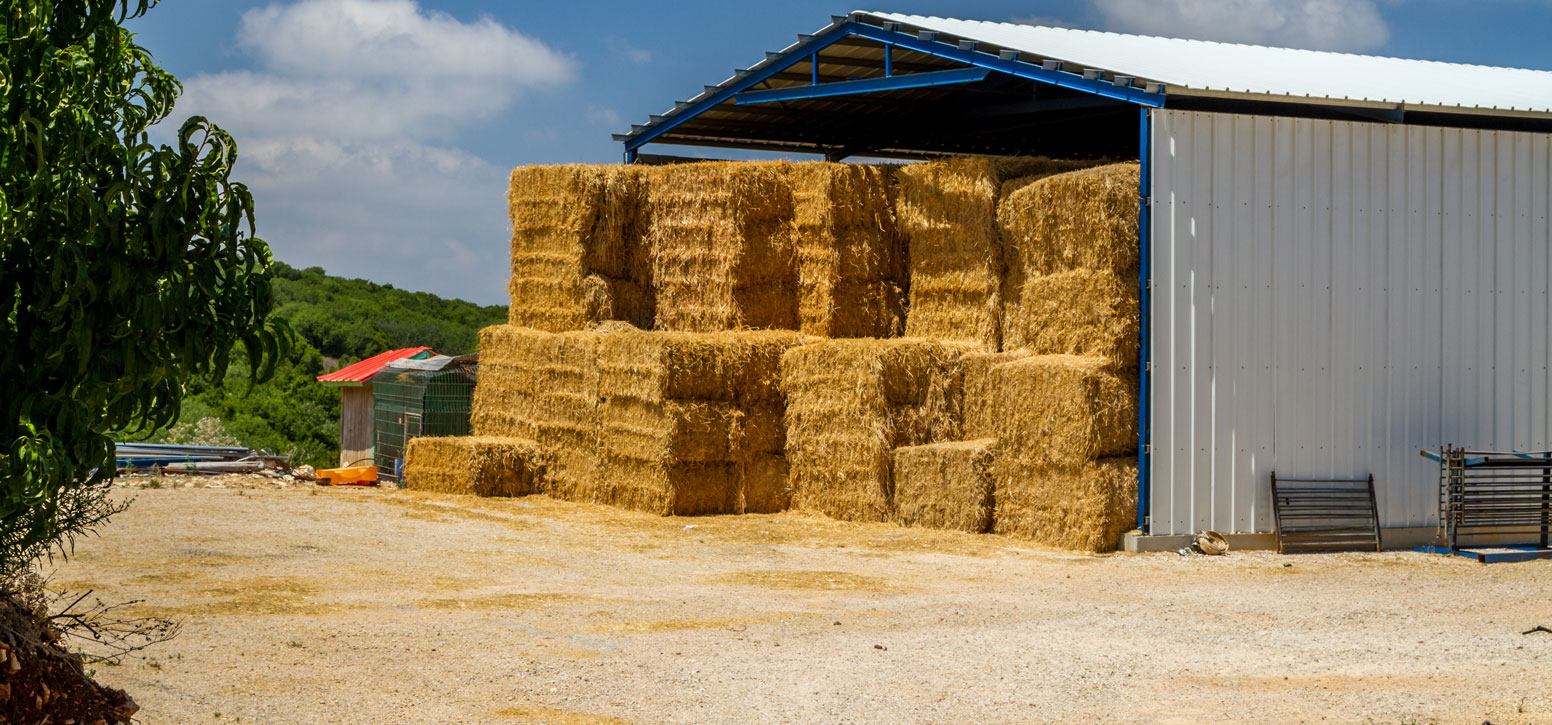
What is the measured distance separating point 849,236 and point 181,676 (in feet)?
39.5

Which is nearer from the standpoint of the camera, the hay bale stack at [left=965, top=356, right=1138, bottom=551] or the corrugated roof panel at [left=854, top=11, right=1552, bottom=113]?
the hay bale stack at [left=965, top=356, right=1138, bottom=551]

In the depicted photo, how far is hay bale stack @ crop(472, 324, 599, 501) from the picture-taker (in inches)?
747

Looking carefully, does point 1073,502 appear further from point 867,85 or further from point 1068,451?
point 867,85

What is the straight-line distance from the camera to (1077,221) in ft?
49.1

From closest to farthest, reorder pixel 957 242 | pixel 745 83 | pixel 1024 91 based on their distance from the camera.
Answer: pixel 957 242 → pixel 1024 91 → pixel 745 83

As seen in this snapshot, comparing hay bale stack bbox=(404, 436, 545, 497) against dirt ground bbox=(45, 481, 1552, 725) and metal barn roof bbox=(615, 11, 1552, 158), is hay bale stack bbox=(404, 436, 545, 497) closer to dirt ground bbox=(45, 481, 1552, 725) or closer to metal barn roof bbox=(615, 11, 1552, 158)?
dirt ground bbox=(45, 481, 1552, 725)

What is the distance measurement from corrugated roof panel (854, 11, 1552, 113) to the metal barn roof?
0.12 feet

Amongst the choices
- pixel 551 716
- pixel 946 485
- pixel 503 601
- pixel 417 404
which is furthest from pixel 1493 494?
pixel 417 404

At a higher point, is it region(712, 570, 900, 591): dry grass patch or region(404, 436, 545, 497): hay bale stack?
region(404, 436, 545, 497): hay bale stack

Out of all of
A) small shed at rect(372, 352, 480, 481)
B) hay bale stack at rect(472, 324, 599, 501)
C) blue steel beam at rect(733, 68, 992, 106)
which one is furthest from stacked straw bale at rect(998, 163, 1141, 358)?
small shed at rect(372, 352, 480, 481)

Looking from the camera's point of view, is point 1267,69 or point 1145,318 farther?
point 1267,69

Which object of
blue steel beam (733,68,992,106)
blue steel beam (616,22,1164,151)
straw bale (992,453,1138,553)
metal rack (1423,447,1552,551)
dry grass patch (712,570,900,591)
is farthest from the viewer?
blue steel beam (733,68,992,106)

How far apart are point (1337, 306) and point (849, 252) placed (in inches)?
241

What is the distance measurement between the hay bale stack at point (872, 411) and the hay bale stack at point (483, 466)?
451cm
